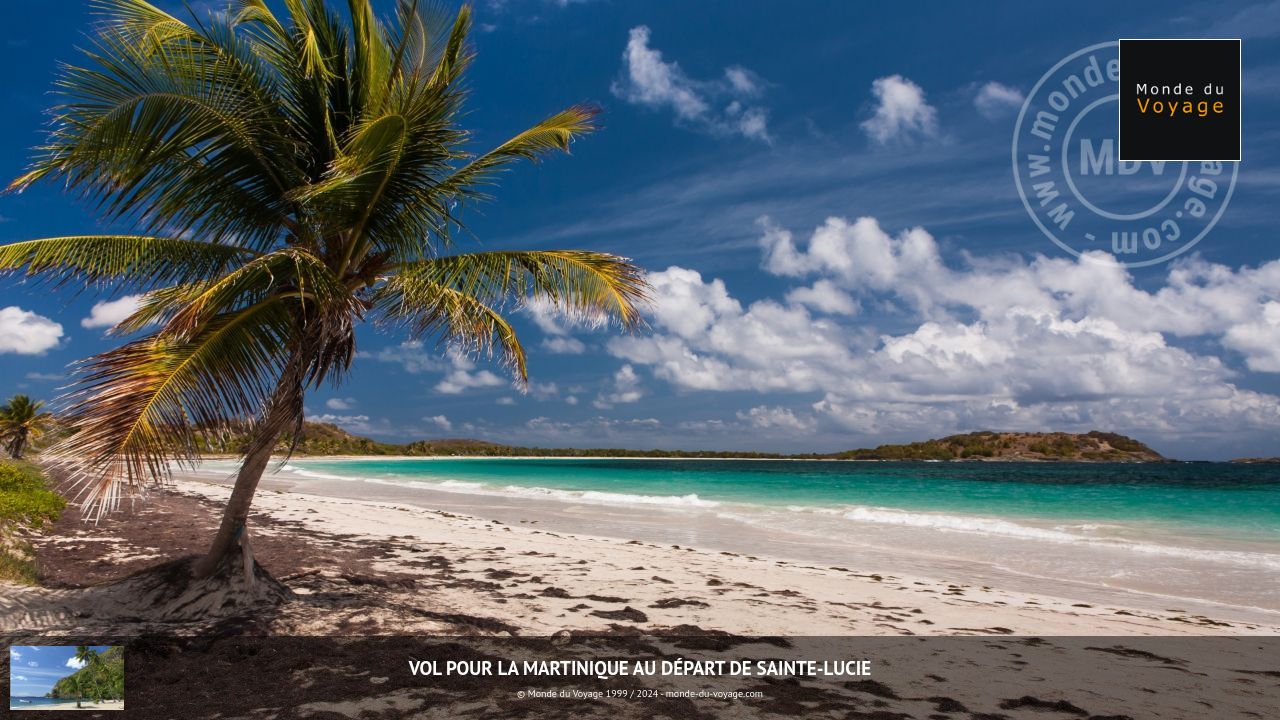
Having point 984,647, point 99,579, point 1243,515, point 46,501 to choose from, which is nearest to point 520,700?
point 984,647

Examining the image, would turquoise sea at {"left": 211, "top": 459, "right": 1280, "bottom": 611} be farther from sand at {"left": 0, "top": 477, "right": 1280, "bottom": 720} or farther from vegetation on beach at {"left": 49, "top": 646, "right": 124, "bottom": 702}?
vegetation on beach at {"left": 49, "top": 646, "right": 124, "bottom": 702}

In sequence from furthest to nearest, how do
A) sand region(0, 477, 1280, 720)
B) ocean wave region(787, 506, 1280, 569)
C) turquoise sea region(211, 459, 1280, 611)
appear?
ocean wave region(787, 506, 1280, 569) < turquoise sea region(211, 459, 1280, 611) < sand region(0, 477, 1280, 720)

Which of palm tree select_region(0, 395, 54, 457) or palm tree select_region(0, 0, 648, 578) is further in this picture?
palm tree select_region(0, 395, 54, 457)

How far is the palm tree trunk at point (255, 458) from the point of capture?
19.3ft

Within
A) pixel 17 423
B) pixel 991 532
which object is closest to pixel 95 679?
pixel 991 532

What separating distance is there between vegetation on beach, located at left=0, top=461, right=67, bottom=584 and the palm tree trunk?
2.00 meters

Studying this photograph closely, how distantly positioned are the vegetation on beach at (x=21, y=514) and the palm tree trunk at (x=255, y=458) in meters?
2.00

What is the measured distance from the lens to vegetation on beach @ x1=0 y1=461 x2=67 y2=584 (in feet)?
23.4

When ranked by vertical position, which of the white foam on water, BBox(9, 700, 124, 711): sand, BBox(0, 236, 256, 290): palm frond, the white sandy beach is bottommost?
the white foam on water

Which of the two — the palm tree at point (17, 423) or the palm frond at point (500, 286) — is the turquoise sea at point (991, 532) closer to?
the palm frond at point (500, 286)

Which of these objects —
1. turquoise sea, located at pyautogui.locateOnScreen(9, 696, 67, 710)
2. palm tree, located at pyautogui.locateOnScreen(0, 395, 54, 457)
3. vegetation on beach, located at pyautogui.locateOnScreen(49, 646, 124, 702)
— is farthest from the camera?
palm tree, located at pyautogui.locateOnScreen(0, 395, 54, 457)

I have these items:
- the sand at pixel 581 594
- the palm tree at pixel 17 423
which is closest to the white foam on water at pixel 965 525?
the sand at pixel 581 594

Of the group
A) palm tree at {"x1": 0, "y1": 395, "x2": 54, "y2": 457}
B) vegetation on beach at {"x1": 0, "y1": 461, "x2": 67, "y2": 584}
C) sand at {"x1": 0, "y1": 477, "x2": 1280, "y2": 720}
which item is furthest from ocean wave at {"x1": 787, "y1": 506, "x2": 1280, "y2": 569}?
palm tree at {"x1": 0, "y1": 395, "x2": 54, "y2": 457}

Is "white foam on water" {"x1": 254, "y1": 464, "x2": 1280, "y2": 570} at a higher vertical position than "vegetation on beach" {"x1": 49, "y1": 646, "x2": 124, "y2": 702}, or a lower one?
lower
